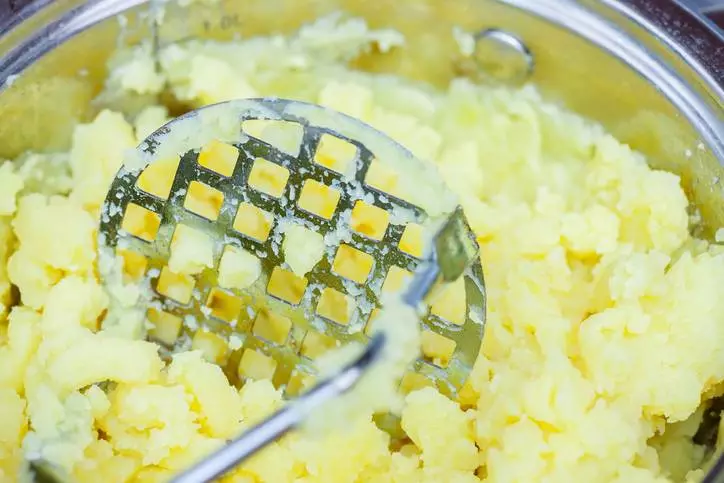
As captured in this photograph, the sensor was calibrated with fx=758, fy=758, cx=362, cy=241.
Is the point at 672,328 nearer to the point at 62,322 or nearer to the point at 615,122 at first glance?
the point at 615,122

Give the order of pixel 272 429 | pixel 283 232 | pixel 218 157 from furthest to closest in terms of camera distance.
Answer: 1. pixel 218 157
2. pixel 283 232
3. pixel 272 429

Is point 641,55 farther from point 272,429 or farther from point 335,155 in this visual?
point 272,429

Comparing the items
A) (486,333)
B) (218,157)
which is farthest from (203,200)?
(486,333)

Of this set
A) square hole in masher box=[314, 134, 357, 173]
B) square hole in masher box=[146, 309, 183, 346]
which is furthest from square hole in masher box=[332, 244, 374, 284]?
square hole in masher box=[146, 309, 183, 346]

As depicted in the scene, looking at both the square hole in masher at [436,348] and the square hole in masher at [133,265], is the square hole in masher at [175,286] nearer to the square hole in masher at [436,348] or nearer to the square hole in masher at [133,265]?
the square hole in masher at [133,265]

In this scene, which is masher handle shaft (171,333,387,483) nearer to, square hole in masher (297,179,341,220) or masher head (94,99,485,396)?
masher head (94,99,485,396)

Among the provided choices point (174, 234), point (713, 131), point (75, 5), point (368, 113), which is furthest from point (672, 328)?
point (75, 5)
